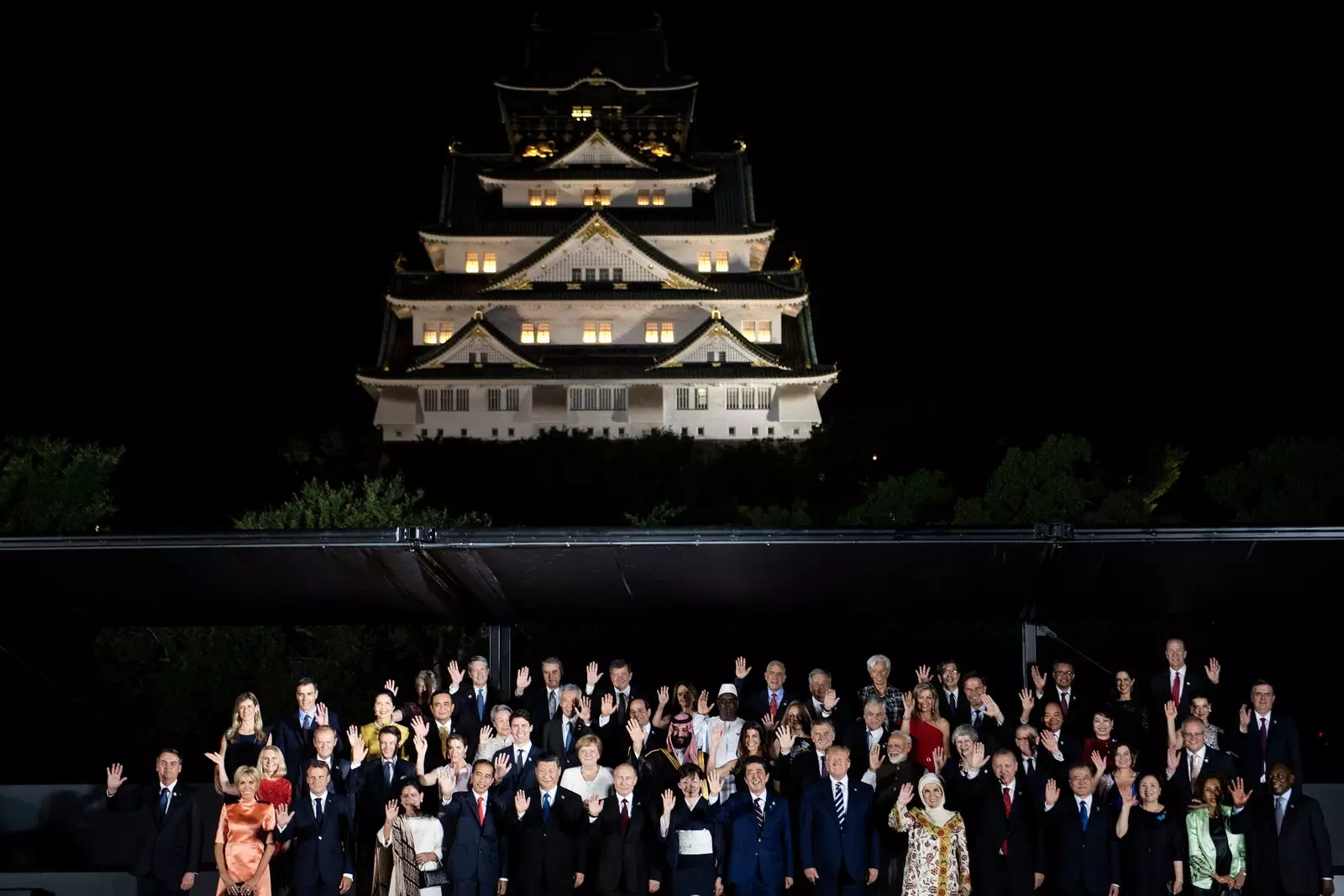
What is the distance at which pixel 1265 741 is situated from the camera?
873 cm

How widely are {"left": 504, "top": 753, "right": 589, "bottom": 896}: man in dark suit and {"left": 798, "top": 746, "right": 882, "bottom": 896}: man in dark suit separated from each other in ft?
4.21

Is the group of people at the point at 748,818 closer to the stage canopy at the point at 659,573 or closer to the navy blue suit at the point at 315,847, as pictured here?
the navy blue suit at the point at 315,847

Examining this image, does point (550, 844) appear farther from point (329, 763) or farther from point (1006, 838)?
point (1006, 838)

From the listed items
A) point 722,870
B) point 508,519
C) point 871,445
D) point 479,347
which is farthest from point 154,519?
point 722,870

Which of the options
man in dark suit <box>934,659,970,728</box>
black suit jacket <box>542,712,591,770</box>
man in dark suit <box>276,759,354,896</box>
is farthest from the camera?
man in dark suit <box>934,659,970,728</box>

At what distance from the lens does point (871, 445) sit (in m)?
34.1

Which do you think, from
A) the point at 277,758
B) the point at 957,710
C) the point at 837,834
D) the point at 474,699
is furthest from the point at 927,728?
the point at 277,758

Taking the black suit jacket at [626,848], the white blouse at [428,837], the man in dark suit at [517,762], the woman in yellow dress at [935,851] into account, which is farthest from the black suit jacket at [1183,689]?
the white blouse at [428,837]

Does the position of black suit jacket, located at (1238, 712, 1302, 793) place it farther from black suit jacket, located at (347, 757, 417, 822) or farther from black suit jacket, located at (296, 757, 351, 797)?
black suit jacket, located at (296, 757, 351, 797)

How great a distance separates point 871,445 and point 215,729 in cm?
Result: 2066

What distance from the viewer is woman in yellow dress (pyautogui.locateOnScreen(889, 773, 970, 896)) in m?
7.32

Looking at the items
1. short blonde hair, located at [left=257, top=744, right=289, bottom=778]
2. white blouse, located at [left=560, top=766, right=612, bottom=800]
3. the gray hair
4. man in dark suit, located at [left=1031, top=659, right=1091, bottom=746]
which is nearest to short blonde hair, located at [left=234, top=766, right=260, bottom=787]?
short blonde hair, located at [left=257, top=744, right=289, bottom=778]

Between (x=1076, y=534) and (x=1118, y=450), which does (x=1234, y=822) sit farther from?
(x=1118, y=450)

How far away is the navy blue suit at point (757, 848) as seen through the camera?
780 centimetres
